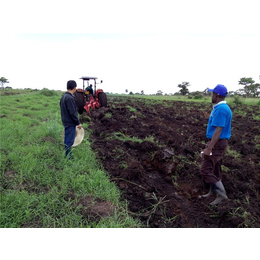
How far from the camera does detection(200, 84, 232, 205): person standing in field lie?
2767mm

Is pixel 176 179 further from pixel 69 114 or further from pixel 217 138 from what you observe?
pixel 69 114

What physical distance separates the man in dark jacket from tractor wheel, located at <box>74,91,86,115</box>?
4.96 meters

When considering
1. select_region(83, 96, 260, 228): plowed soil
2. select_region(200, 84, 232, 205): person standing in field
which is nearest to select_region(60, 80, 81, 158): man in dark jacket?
select_region(83, 96, 260, 228): plowed soil

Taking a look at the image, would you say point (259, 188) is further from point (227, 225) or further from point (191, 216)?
point (191, 216)

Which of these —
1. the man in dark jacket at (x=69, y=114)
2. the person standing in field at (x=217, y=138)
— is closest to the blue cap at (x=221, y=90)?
the person standing in field at (x=217, y=138)

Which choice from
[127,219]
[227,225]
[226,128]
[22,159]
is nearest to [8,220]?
[127,219]

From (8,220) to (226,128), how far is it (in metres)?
2.95

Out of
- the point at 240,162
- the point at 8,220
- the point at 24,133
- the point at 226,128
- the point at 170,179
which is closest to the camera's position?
the point at 8,220

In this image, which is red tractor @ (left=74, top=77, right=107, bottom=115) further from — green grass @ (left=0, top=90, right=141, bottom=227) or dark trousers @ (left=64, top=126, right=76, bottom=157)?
dark trousers @ (left=64, top=126, right=76, bottom=157)

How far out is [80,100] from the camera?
8.84 metres

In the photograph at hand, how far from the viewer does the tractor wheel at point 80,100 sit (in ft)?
28.9

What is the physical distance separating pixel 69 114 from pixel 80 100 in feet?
16.8

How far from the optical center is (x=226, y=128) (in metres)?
2.88

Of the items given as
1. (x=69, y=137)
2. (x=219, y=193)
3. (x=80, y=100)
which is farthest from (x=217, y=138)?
(x=80, y=100)
